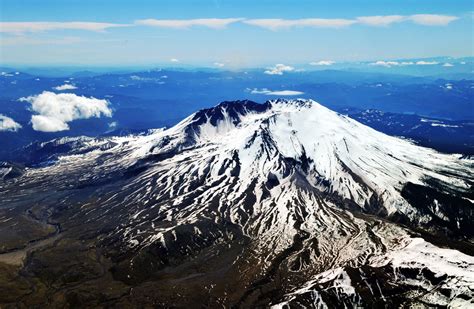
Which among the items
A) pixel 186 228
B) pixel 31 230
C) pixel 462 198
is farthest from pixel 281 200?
pixel 31 230

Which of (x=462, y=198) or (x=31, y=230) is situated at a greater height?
(x=462, y=198)

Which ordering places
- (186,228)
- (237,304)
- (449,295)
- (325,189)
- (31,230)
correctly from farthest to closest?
(325,189)
(31,230)
(186,228)
(237,304)
(449,295)

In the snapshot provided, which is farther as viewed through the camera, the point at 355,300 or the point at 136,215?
the point at 136,215

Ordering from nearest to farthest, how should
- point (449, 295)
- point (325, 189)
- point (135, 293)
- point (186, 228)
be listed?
point (449, 295) → point (135, 293) → point (186, 228) → point (325, 189)

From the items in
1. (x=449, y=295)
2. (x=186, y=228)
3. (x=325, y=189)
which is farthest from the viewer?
(x=325, y=189)

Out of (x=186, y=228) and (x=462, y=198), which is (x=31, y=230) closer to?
(x=186, y=228)

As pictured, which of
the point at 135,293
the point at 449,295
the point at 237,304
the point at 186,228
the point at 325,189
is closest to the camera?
the point at 449,295

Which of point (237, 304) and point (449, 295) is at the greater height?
point (449, 295)

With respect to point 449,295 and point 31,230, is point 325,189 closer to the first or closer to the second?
point 449,295

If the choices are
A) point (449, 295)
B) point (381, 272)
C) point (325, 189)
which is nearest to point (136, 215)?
point (325, 189)
